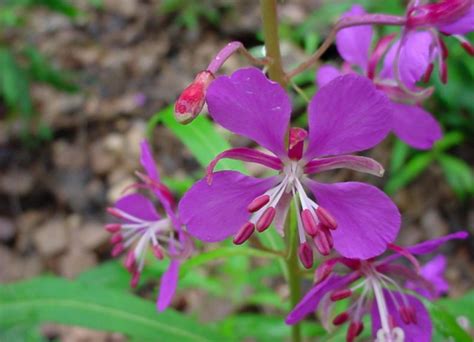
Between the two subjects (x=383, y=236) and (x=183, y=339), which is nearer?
(x=383, y=236)

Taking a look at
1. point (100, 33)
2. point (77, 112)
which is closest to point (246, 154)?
point (77, 112)

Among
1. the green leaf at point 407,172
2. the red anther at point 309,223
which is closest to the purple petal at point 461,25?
the red anther at point 309,223

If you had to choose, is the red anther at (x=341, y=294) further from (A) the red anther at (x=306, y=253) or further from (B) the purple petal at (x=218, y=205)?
(B) the purple petal at (x=218, y=205)

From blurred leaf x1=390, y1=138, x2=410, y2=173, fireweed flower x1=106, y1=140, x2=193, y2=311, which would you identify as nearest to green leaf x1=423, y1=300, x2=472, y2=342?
fireweed flower x1=106, y1=140, x2=193, y2=311

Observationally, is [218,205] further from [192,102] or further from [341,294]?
[341,294]

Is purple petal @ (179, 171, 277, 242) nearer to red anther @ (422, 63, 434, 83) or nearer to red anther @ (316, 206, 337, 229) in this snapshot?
red anther @ (316, 206, 337, 229)

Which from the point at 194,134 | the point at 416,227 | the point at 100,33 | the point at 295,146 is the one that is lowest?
the point at 416,227

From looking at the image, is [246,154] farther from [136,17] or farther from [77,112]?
[136,17]
